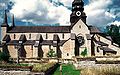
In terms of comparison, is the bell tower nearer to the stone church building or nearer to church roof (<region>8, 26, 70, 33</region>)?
the stone church building

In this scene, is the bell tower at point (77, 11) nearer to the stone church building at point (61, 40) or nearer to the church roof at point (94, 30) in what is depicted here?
the stone church building at point (61, 40)

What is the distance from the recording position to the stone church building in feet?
209

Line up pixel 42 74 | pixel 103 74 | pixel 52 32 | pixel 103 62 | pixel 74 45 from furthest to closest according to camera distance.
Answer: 1. pixel 52 32
2. pixel 74 45
3. pixel 103 62
4. pixel 42 74
5. pixel 103 74

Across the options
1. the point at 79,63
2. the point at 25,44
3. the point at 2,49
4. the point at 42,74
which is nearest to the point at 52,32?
the point at 25,44

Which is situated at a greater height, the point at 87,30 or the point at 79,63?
the point at 87,30

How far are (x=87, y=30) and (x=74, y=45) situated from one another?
19.9ft

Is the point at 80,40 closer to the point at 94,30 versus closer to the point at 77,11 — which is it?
the point at 94,30

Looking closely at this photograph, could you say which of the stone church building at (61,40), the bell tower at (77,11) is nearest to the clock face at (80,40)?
the stone church building at (61,40)

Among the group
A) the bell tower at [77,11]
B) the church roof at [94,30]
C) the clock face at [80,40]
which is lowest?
the clock face at [80,40]

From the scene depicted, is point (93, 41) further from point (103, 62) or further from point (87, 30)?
point (103, 62)

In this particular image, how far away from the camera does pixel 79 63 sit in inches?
1230

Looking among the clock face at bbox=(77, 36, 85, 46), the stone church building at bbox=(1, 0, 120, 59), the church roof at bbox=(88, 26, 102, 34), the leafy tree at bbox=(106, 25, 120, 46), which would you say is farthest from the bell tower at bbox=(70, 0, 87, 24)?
the leafy tree at bbox=(106, 25, 120, 46)

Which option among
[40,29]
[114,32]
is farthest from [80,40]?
[114,32]

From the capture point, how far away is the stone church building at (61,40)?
63.7 meters
